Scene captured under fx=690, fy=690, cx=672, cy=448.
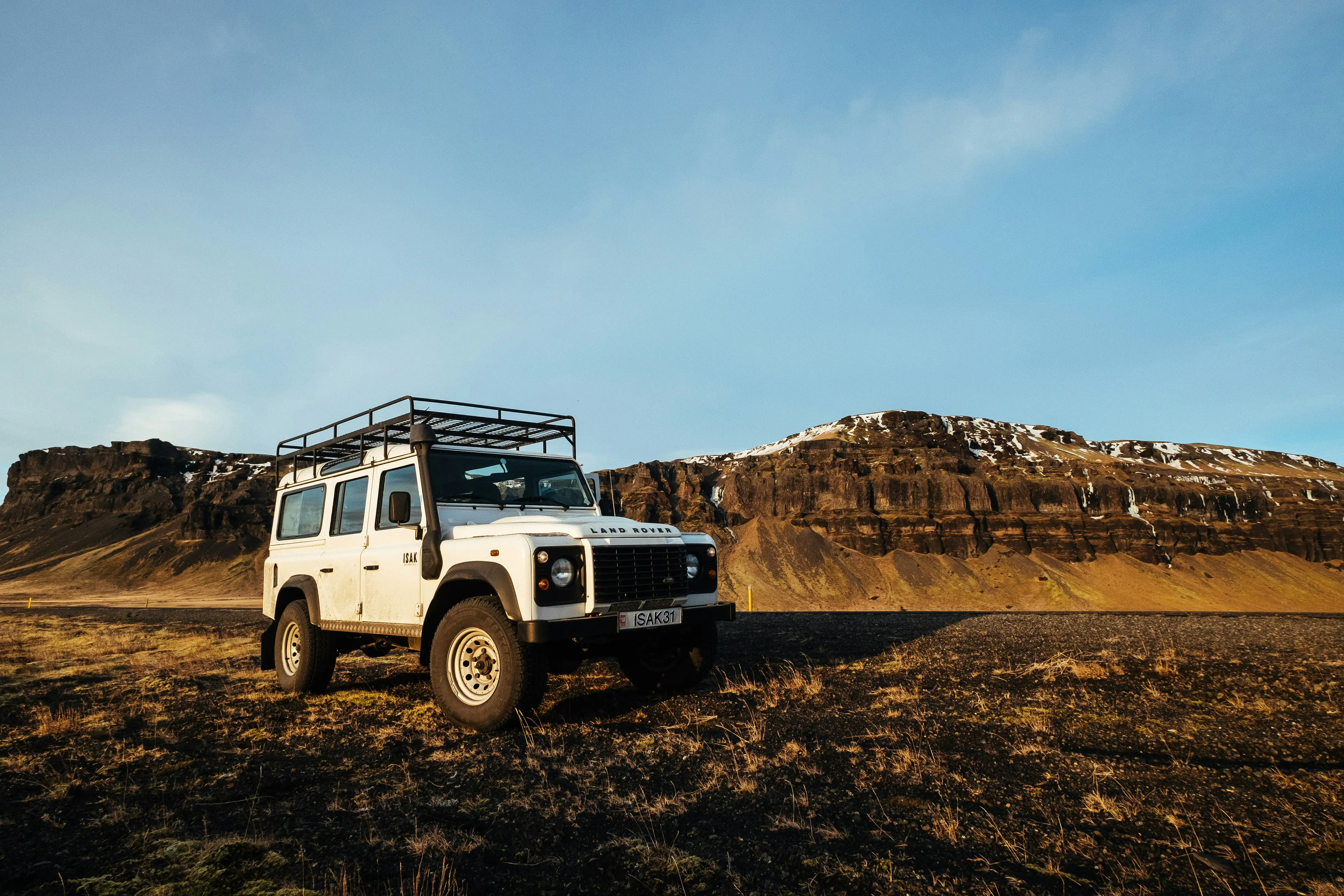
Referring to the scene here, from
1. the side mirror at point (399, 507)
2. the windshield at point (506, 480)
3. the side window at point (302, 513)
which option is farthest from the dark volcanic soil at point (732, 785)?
the windshield at point (506, 480)

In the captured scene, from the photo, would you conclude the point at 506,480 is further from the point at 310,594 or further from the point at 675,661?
the point at 310,594

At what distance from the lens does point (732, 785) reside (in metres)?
4.41

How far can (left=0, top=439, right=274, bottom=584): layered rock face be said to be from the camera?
72625 mm

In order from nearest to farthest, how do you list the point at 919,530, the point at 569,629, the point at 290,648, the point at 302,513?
the point at 569,629 < the point at 290,648 < the point at 302,513 < the point at 919,530

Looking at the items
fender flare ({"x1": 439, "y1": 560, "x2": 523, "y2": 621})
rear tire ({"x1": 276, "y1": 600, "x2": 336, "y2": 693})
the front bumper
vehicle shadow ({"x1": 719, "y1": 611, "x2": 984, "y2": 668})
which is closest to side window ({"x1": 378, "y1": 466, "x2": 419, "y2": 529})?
fender flare ({"x1": 439, "y1": 560, "x2": 523, "y2": 621})

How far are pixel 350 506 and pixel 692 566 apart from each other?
419 centimetres

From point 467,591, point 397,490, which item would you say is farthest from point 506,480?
point 467,591

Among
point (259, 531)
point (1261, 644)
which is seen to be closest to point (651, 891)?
point (1261, 644)

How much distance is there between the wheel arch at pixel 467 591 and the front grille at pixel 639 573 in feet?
2.37

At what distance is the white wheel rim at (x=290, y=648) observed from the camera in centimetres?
856

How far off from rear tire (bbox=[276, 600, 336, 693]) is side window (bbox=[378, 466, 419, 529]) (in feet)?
6.06

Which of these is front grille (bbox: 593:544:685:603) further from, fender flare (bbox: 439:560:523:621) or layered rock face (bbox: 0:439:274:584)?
layered rock face (bbox: 0:439:274:584)

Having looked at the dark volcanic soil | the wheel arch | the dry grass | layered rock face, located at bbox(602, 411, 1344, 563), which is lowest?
the dark volcanic soil

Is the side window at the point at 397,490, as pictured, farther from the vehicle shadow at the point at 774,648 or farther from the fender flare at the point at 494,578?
the vehicle shadow at the point at 774,648
